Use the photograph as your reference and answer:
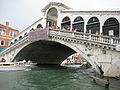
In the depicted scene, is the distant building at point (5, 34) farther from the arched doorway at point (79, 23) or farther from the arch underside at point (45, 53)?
the arched doorway at point (79, 23)

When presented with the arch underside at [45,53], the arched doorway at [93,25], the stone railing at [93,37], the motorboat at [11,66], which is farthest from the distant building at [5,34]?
the arched doorway at [93,25]

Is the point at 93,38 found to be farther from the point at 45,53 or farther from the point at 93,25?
the point at 45,53

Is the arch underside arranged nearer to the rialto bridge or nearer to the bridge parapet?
the rialto bridge

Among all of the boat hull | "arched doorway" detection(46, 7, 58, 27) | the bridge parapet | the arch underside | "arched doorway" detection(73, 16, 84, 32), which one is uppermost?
"arched doorway" detection(46, 7, 58, 27)

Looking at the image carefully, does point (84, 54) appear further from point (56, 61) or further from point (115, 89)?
point (56, 61)

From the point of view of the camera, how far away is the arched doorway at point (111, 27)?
15.1 m

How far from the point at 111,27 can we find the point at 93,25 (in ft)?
7.71

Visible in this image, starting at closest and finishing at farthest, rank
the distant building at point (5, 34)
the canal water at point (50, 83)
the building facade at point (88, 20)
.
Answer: the canal water at point (50, 83) → the building facade at point (88, 20) → the distant building at point (5, 34)

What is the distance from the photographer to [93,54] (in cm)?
1311

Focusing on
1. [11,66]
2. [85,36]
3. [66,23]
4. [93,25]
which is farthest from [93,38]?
Result: [11,66]

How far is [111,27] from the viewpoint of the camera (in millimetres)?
15422

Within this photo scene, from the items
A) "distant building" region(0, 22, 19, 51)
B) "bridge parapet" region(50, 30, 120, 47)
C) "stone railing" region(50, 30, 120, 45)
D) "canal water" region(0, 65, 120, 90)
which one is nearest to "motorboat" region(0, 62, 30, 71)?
"canal water" region(0, 65, 120, 90)

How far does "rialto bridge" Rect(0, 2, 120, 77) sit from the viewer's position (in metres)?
12.1

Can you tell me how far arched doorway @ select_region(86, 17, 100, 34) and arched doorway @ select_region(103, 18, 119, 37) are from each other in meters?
0.95
